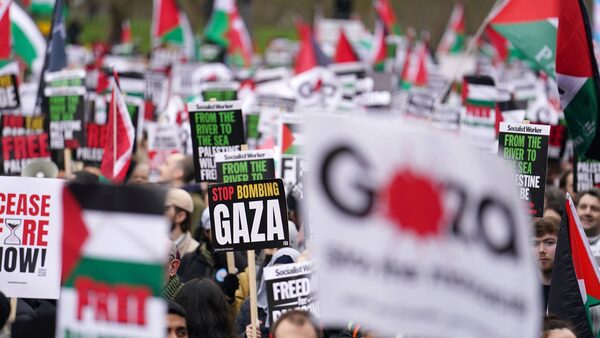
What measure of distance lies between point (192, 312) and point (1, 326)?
1065mm

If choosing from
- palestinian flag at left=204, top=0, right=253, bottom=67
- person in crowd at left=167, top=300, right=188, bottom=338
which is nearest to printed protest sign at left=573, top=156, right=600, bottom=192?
person in crowd at left=167, top=300, right=188, bottom=338

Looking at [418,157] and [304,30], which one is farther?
[304,30]

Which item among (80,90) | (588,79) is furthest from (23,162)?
(588,79)

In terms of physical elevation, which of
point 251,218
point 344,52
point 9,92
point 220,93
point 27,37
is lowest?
point 251,218

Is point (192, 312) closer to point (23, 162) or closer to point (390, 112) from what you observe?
point (23, 162)

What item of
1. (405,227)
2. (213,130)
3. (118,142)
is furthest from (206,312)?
(118,142)

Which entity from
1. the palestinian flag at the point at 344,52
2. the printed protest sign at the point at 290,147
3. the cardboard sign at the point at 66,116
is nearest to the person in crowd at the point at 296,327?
the printed protest sign at the point at 290,147

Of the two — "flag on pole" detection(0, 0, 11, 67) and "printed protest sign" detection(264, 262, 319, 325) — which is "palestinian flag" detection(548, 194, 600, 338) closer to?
"printed protest sign" detection(264, 262, 319, 325)

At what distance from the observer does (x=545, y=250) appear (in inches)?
299

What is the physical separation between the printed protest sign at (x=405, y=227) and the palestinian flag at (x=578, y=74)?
486 cm

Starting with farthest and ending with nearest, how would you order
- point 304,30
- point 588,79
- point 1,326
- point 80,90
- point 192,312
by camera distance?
point 304,30 < point 80,90 < point 588,79 < point 192,312 < point 1,326

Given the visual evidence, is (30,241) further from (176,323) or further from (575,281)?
(575,281)

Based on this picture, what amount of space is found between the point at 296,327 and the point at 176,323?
0.64 m

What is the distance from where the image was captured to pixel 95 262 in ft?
13.8
